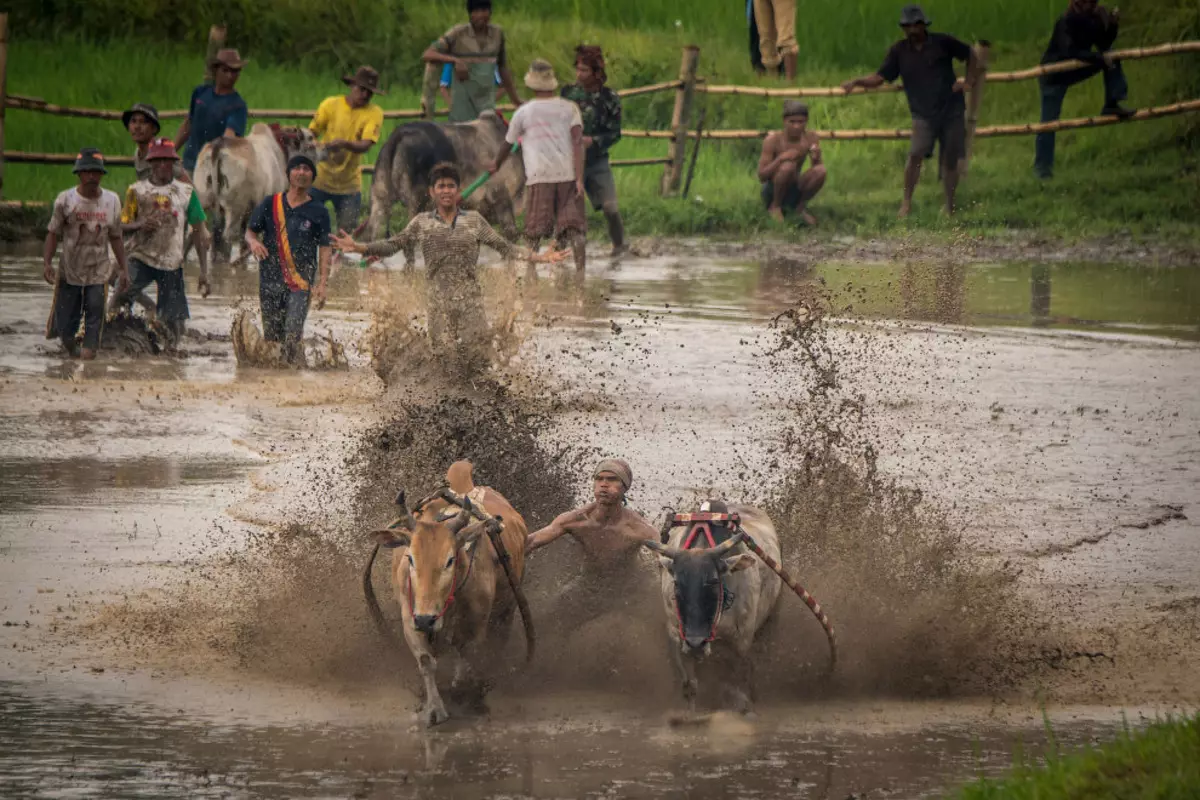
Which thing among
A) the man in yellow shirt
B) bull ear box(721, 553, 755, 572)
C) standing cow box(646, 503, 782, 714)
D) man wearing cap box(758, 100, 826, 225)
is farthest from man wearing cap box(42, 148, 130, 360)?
man wearing cap box(758, 100, 826, 225)

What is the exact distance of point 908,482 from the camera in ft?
38.3

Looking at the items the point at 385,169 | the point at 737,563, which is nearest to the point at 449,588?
the point at 737,563

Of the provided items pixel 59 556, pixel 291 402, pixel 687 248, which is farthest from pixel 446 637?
pixel 687 248

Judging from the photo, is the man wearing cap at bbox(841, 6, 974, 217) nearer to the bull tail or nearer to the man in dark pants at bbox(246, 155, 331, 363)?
the man in dark pants at bbox(246, 155, 331, 363)

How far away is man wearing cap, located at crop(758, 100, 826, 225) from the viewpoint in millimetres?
22406

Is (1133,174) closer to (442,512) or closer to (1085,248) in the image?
(1085,248)

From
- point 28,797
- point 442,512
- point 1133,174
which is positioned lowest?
point 28,797

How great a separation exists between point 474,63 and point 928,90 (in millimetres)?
4877

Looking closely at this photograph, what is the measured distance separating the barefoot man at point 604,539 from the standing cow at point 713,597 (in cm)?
39

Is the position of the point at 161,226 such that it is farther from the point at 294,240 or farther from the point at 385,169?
the point at 385,169

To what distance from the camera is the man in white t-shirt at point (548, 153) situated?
61.6 feet

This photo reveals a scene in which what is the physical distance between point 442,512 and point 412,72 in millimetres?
23132

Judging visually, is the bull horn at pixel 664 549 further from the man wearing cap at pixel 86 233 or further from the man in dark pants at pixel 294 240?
the man wearing cap at pixel 86 233

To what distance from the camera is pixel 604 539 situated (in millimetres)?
8727
